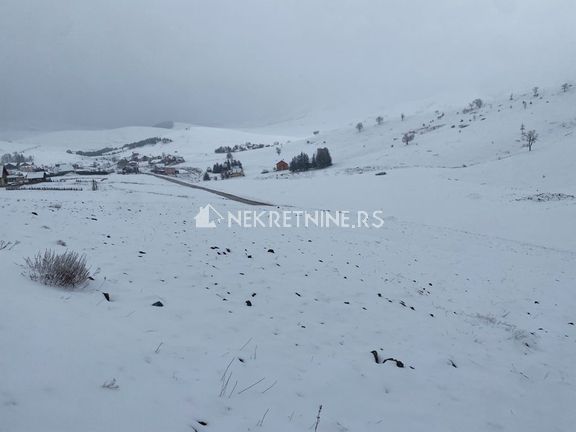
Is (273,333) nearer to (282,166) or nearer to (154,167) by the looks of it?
(282,166)

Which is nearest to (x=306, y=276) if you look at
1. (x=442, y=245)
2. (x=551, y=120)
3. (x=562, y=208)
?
(x=442, y=245)

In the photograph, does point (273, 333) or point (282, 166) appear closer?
point (273, 333)

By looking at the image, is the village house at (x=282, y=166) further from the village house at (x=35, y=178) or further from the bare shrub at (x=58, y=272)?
the bare shrub at (x=58, y=272)

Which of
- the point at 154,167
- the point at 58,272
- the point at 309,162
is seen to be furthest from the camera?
the point at 154,167

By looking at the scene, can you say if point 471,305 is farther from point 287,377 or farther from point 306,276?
point 287,377

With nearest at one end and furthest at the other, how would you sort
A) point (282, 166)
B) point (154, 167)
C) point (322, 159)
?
point (322, 159)
point (282, 166)
point (154, 167)

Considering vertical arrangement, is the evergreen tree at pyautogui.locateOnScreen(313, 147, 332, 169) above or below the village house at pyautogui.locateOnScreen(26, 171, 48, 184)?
above

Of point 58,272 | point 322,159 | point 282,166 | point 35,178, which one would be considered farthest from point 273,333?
point 282,166

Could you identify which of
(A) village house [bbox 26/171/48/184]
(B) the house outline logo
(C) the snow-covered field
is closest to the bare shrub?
(C) the snow-covered field

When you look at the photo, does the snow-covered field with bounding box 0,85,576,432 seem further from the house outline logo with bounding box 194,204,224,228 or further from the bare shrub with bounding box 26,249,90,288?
the house outline logo with bounding box 194,204,224,228

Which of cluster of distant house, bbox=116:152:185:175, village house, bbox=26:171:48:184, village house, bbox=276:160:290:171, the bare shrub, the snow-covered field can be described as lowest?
the snow-covered field

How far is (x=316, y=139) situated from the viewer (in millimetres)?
167500

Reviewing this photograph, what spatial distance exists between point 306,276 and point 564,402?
677cm

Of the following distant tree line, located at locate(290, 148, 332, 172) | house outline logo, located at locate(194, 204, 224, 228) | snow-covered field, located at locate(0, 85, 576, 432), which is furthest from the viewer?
distant tree line, located at locate(290, 148, 332, 172)
